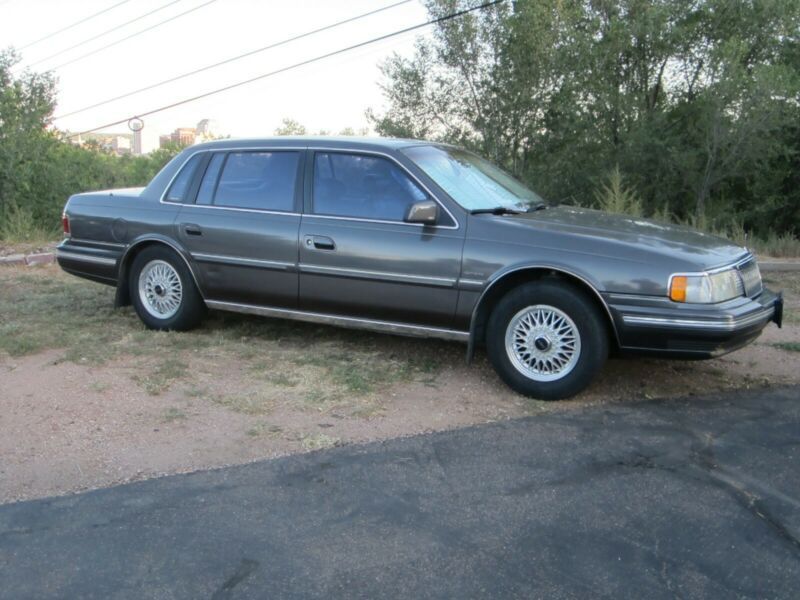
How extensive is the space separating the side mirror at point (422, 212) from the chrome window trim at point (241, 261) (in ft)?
3.60

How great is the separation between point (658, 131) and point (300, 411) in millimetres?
13894

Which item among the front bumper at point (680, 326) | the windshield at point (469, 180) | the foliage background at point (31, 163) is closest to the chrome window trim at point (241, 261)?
the windshield at point (469, 180)

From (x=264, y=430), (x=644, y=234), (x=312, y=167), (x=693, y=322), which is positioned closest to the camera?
(x=264, y=430)

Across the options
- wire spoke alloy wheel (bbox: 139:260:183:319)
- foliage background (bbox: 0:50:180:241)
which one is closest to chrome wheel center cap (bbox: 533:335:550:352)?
wire spoke alloy wheel (bbox: 139:260:183:319)

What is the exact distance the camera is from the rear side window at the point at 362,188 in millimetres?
5898

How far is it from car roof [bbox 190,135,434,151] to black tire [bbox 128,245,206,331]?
94cm

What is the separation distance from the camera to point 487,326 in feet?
18.2

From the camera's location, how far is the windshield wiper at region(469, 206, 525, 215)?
5730mm

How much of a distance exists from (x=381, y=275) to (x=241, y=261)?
1258 millimetres

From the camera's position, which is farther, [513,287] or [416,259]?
[416,259]

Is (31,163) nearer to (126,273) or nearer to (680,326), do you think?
(126,273)

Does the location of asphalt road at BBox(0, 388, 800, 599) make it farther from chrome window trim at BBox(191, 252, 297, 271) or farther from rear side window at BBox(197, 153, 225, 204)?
rear side window at BBox(197, 153, 225, 204)

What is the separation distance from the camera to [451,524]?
12.1 feet

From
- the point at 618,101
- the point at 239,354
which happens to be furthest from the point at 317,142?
the point at 618,101
